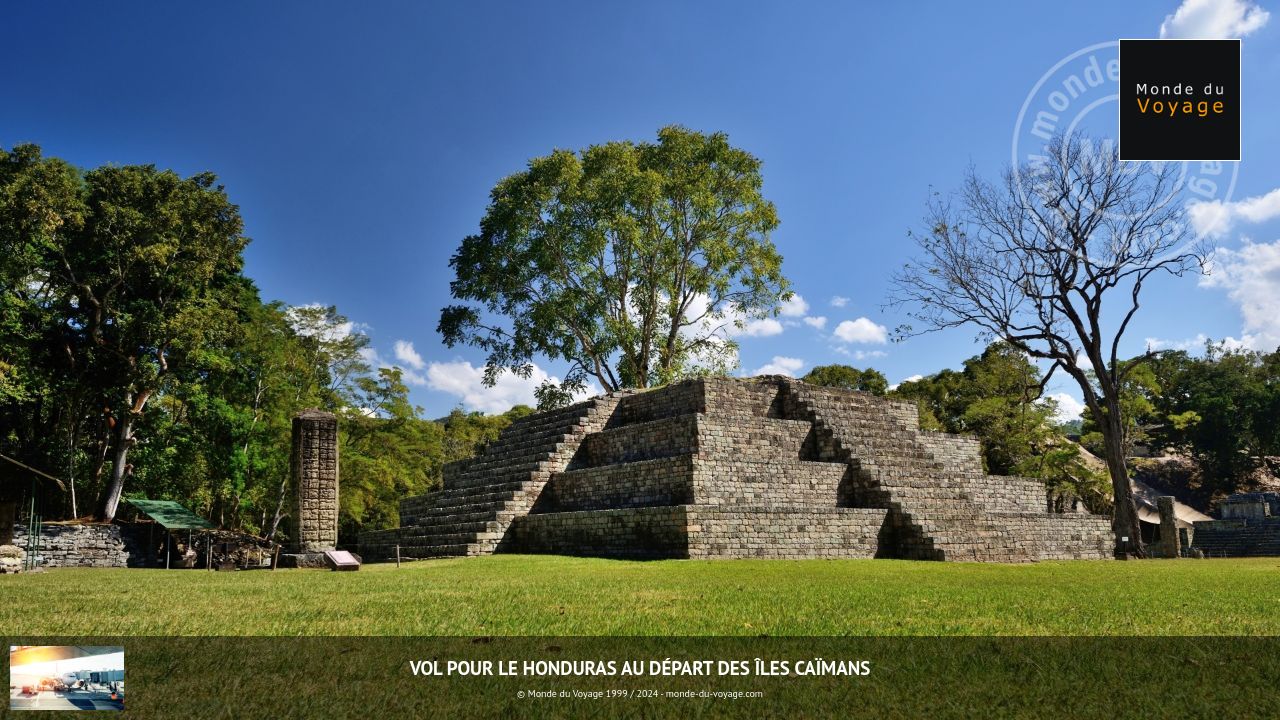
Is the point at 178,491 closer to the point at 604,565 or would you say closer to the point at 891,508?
the point at 604,565

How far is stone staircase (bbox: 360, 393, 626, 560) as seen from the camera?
16.9m

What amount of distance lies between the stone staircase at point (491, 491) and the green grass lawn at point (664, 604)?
6.20m

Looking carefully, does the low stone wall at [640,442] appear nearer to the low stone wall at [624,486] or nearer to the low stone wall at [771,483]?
the low stone wall at [624,486]

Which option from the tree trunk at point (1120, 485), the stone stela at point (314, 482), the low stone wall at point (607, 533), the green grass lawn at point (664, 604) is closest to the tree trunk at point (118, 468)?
the stone stela at point (314, 482)

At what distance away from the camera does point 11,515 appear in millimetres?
16375

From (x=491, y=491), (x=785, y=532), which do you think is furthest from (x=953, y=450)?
(x=491, y=491)

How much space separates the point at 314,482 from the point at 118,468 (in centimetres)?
863

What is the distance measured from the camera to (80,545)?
18219 mm

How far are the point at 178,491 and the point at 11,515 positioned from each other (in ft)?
34.3

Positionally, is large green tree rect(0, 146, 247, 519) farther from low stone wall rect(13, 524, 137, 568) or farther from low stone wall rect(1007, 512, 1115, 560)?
low stone wall rect(1007, 512, 1115, 560)

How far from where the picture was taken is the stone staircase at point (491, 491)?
16.9 meters

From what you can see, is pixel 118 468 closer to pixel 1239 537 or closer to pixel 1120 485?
pixel 1120 485

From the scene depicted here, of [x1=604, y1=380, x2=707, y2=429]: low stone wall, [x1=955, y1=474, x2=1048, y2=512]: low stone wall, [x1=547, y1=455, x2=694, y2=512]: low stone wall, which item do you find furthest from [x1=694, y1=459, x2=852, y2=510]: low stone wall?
[x1=955, y1=474, x2=1048, y2=512]: low stone wall

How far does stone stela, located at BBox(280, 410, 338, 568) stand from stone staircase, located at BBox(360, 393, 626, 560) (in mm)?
1811
